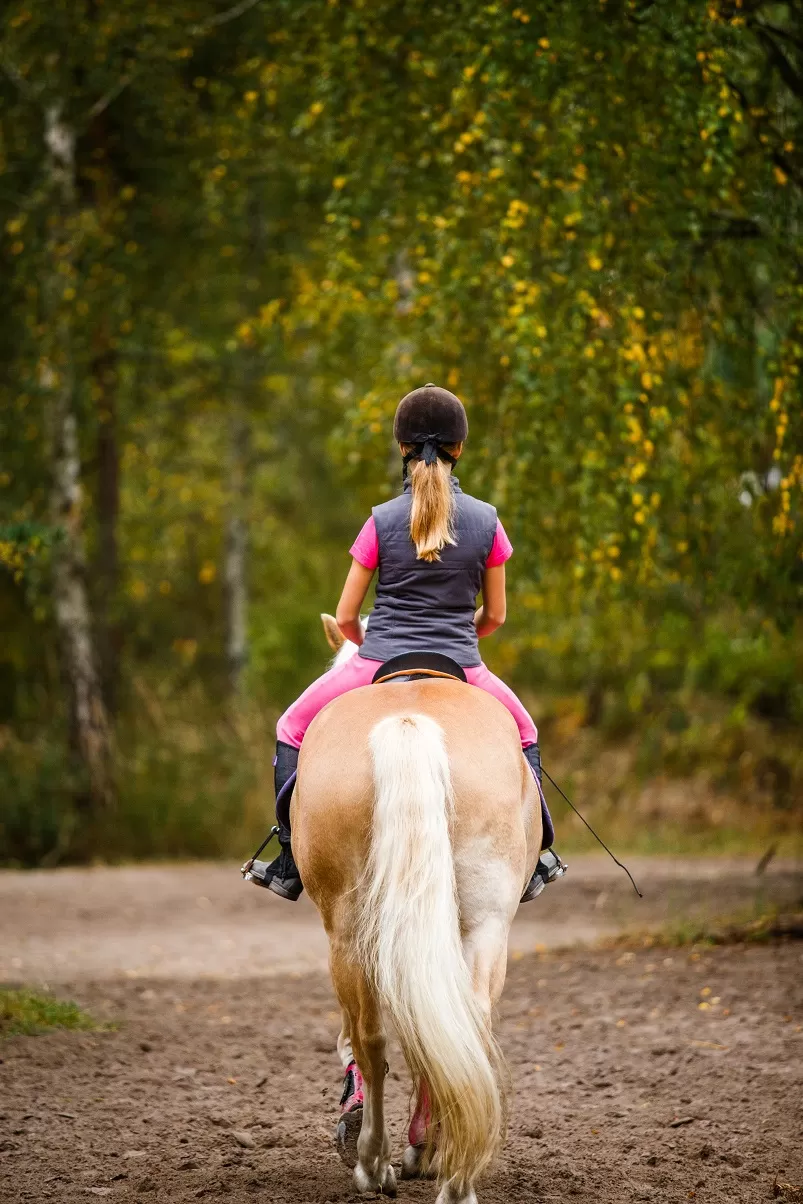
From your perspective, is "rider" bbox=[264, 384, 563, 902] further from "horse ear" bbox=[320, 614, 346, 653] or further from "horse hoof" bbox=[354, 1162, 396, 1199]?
"horse hoof" bbox=[354, 1162, 396, 1199]

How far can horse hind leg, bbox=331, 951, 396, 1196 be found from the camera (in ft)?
11.7

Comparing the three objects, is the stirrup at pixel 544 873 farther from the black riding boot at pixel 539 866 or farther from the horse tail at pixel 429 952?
the horse tail at pixel 429 952

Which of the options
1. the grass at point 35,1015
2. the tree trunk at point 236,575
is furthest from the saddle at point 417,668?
the tree trunk at point 236,575

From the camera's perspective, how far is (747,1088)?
190 inches

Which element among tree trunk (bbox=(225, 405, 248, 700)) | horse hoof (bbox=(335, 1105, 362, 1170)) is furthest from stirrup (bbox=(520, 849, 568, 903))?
tree trunk (bbox=(225, 405, 248, 700))

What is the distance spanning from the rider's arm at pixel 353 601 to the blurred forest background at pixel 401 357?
287 centimetres

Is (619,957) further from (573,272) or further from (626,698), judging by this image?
(626,698)

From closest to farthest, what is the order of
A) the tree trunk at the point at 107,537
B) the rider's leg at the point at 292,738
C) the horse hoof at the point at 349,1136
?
the horse hoof at the point at 349,1136
the rider's leg at the point at 292,738
the tree trunk at the point at 107,537

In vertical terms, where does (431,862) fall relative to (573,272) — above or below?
below

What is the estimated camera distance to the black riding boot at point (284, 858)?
4234 mm

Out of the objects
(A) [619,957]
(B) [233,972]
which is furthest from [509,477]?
(B) [233,972]

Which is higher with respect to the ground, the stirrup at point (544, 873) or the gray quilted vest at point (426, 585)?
the gray quilted vest at point (426, 585)

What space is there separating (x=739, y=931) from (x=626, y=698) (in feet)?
30.3

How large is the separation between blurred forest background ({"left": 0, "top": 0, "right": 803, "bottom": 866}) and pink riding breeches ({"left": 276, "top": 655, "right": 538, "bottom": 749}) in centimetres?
284
